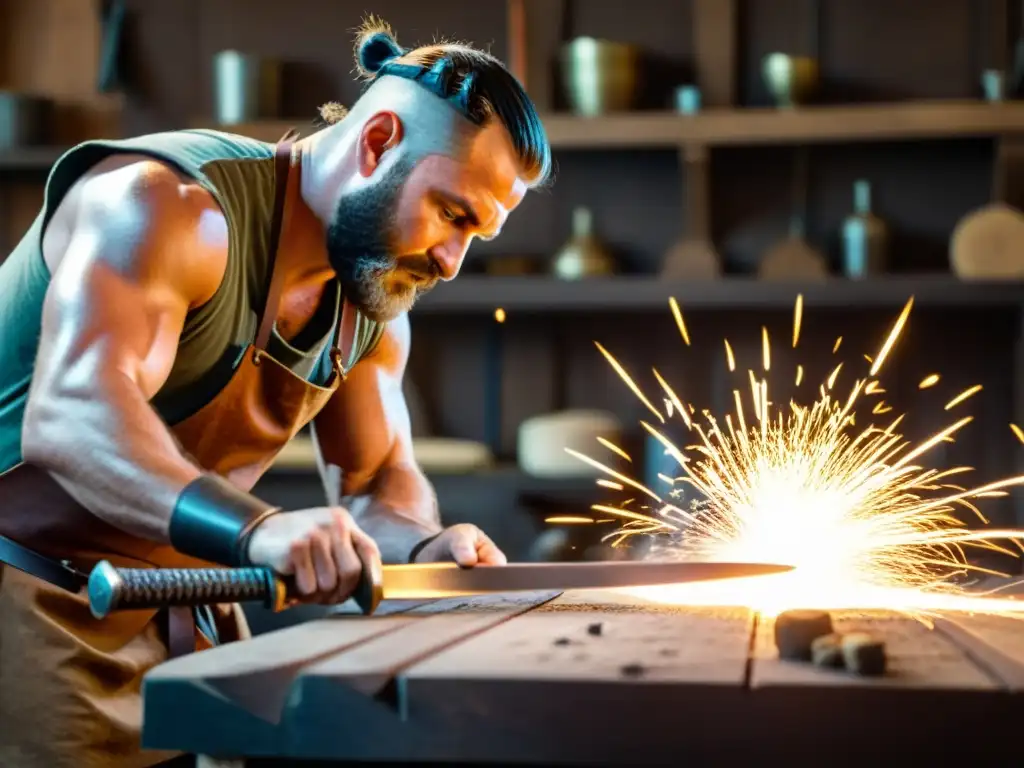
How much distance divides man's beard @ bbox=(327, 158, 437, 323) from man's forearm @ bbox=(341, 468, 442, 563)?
0.32 m

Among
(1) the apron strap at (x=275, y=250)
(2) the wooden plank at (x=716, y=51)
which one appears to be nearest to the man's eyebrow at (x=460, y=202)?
(1) the apron strap at (x=275, y=250)

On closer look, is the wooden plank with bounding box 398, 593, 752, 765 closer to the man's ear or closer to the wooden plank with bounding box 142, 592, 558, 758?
the wooden plank with bounding box 142, 592, 558, 758

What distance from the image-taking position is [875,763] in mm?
1203

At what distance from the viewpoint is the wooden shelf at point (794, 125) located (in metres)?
4.08

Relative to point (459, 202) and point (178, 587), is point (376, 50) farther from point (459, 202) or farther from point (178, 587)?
point (178, 587)

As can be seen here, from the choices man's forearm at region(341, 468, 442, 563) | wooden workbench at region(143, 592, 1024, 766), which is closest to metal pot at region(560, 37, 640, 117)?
man's forearm at region(341, 468, 442, 563)

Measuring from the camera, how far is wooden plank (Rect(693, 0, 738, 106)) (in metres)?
A: 4.40

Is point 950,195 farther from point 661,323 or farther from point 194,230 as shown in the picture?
point 194,230

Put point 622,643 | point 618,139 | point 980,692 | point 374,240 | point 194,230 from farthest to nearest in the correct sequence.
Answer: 1. point 618,139
2. point 374,240
3. point 194,230
4. point 622,643
5. point 980,692

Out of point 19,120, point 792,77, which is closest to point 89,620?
point 792,77

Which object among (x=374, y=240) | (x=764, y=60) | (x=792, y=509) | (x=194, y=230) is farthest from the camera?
(x=764, y=60)

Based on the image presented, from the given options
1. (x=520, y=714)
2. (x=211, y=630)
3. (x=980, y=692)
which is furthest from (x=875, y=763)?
(x=211, y=630)

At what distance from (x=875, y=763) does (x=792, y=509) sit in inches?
45.6

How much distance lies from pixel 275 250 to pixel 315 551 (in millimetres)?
616
